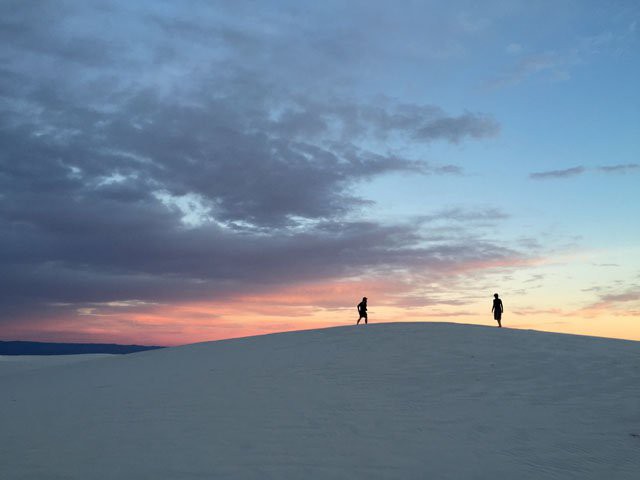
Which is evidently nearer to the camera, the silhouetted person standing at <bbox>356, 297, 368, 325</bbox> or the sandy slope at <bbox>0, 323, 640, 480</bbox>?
the sandy slope at <bbox>0, 323, 640, 480</bbox>

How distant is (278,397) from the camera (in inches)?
378

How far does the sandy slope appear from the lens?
6516 mm

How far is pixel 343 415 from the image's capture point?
27.7 ft

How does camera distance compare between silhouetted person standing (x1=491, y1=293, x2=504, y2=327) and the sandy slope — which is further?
silhouetted person standing (x1=491, y1=293, x2=504, y2=327)

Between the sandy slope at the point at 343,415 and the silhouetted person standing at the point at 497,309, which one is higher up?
the silhouetted person standing at the point at 497,309

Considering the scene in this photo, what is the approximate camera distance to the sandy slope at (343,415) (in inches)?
257

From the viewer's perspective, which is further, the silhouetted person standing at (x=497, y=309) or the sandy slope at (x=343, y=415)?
the silhouetted person standing at (x=497, y=309)

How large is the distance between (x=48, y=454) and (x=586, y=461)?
7.32 metres

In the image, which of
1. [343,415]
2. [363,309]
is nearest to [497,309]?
A: [363,309]

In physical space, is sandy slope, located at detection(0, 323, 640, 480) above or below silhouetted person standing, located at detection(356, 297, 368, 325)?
below

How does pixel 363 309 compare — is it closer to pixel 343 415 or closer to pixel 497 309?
pixel 497 309

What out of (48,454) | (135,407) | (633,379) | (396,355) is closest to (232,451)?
(48,454)

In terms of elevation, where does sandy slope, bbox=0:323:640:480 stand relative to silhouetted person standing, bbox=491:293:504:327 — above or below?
below

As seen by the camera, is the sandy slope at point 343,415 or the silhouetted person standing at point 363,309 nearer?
the sandy slope at point 343,415
